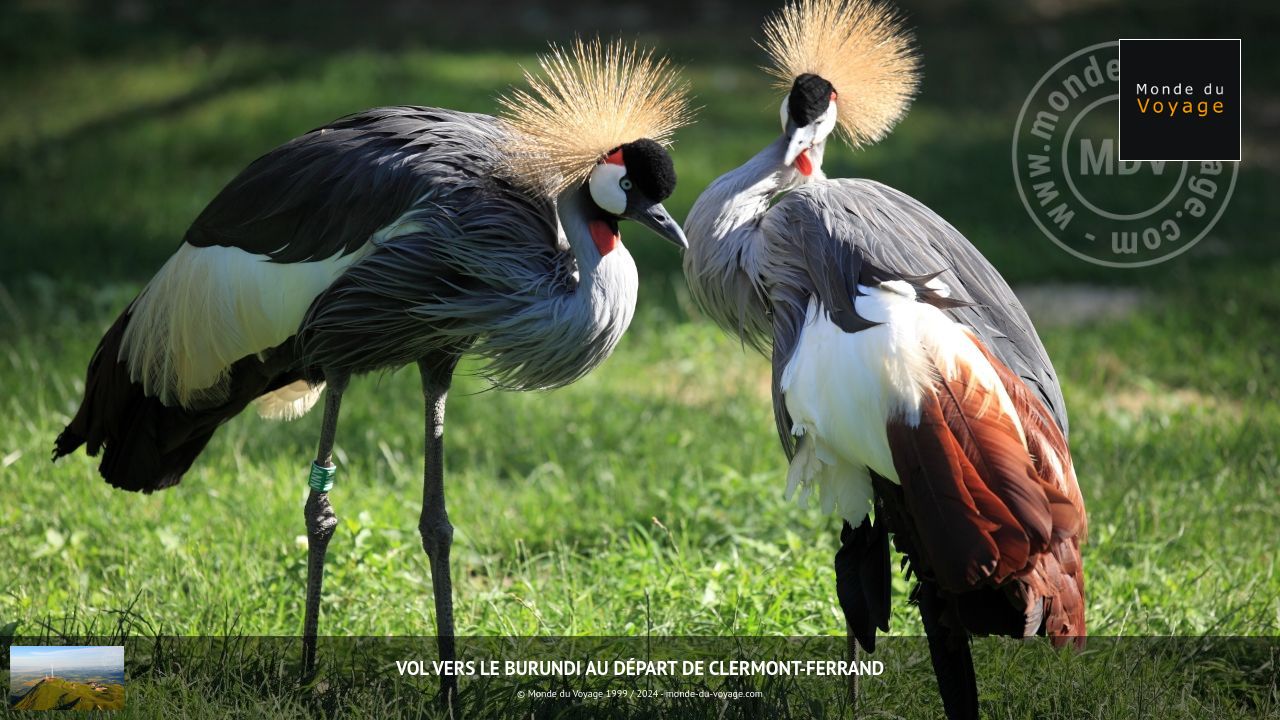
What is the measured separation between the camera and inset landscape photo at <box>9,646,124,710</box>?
Result: 2.00 meters

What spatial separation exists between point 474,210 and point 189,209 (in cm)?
301

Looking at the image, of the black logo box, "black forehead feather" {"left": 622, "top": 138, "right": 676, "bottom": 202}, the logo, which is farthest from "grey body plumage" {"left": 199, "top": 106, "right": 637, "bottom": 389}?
the logo

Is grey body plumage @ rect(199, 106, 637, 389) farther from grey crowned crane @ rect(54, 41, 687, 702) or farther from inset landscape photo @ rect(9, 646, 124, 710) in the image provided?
inset landscape photo @ rect(9, 646, 124, 710)

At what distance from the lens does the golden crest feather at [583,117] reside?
2080 millimetres

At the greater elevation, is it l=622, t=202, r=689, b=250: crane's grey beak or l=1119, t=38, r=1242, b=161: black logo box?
l=1119, t=38, r=1242, b=161: black logo box

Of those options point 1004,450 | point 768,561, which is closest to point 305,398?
point 768,561

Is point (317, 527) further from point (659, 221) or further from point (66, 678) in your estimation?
point (659, 221)

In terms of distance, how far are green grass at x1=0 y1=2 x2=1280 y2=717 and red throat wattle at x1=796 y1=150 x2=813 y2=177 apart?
2.46 ft

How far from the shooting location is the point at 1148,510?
292cm

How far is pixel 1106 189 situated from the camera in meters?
5.26

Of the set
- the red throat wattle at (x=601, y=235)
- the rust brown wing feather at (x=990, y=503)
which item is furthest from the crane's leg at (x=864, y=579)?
the red throat wattle at (x=601, y=235)

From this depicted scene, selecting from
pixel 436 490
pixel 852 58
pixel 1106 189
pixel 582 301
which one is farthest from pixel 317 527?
pixel 1106 189

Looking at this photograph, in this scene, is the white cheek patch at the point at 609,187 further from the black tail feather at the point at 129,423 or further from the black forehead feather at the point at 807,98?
the black tail feather at the point at 129,423

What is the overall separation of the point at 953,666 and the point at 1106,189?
3.82 metres
